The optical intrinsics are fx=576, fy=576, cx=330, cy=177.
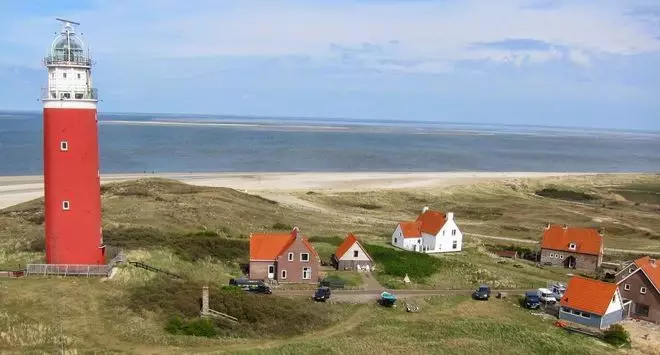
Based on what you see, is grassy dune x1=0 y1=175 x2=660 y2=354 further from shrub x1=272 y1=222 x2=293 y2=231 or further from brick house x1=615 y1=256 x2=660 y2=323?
brick house x1=615 y1=256 x2=660 y2=323

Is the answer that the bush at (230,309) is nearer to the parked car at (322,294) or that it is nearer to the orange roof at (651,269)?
the parked car at (322,294)

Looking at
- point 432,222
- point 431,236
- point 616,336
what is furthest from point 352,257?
point 616,336

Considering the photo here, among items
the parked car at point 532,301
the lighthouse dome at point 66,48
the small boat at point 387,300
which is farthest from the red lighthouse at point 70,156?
the parked car at point 532,301

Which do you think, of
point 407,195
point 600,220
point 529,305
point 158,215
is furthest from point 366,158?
point 529,305

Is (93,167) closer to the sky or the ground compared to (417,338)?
closer to the sky

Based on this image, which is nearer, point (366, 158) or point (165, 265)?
point (165, 265)

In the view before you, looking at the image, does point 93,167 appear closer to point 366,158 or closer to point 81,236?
point 81,236

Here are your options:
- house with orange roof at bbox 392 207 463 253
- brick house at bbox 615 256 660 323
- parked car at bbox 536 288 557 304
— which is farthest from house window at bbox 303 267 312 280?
brick house at bbox 615 256 660 323
